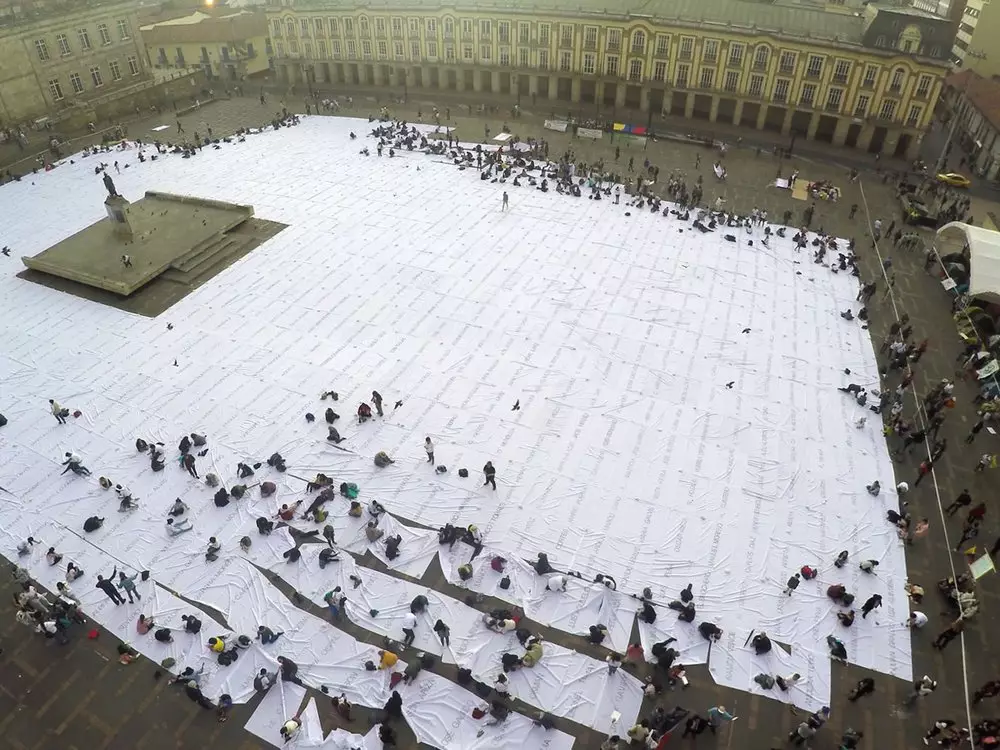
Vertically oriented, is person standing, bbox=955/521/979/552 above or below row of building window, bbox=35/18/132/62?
below

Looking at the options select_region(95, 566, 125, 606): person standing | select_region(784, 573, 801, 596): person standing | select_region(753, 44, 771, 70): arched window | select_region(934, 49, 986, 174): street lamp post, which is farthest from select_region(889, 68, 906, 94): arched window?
select_region(95, 566, 125, 606): person standing

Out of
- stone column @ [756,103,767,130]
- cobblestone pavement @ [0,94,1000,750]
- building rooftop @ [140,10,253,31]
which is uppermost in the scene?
building rooftop @ [140,10,253,31]

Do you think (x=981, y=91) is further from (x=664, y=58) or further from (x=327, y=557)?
(x=327, y=557)

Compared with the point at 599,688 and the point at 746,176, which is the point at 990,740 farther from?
the point at 746,176

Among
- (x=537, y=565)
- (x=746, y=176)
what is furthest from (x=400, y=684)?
(x=746, y=176)

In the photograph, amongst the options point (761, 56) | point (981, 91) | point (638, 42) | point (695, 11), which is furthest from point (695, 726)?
point (981, 91)

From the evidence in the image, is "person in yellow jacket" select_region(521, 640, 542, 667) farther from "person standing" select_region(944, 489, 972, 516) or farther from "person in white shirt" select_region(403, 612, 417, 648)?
"person standing" select_region(944, 489, 972, 516)

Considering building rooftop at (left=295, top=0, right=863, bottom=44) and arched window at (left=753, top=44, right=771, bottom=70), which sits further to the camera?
building rooftop at (left=295, top=0, right=863, bottom=44)
